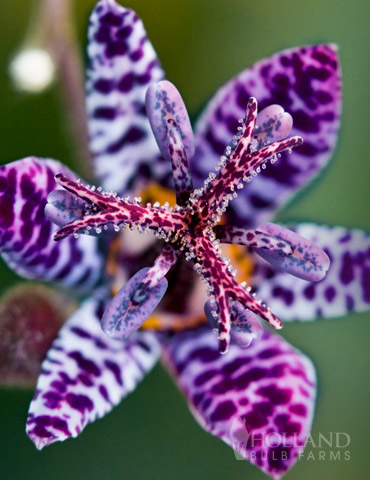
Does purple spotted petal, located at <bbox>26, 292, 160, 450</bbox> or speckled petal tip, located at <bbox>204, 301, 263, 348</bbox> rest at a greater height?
speckled petal tip, located at <bbox>204, 301, 263, 348</bbox>

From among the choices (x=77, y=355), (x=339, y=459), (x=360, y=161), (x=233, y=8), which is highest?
(x=233, y=8)

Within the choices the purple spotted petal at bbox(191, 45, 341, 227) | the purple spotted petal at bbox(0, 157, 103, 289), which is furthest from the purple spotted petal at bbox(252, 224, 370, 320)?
the purple spotted petal at bbox(0, 157, 103, 289)

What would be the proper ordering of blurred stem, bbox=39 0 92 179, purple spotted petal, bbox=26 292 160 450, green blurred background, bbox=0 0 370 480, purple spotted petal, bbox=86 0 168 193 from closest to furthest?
purple spotted petal, bbox=26 292 160 450, purple spotted petal, bbox=86 0 168 193, blurred stem, bbox=39 0 92 179, green blurred background, bbox=0 0 370 480

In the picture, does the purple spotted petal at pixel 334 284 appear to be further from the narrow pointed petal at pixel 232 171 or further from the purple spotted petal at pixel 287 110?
the narrow pointed petal at pixel 232 171

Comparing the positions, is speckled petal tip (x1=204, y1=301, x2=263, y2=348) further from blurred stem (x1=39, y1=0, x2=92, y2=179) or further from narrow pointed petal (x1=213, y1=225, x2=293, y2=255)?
blurred stem (x1=39, y1=0, x2=92, y2=179)

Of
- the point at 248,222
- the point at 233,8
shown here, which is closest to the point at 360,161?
the point at 233,8

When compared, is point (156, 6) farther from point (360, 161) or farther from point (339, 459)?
point (339, 459)

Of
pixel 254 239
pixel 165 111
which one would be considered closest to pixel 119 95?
pixel 165 111
